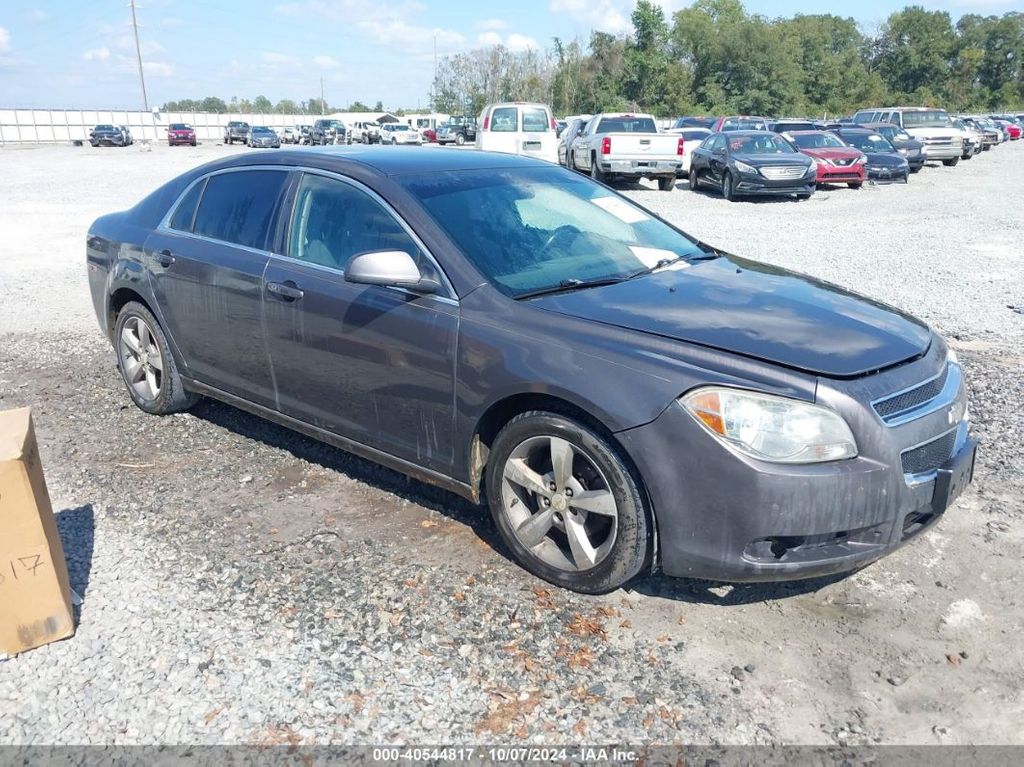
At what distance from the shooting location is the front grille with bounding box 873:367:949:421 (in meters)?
3.03

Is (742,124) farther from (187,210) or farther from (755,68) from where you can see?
(755,68)

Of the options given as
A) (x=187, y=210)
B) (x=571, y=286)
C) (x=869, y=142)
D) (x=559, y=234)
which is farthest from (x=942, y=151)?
(x=571, y=286)

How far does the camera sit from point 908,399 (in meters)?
3.15

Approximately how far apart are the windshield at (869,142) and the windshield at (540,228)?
22.1 meters

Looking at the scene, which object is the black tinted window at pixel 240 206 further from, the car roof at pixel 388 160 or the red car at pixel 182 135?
the red car at pixel 182 135

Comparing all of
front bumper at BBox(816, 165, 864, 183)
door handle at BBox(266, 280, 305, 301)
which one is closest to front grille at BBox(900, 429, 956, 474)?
door handle at BBox(266, 280, 305, 301)

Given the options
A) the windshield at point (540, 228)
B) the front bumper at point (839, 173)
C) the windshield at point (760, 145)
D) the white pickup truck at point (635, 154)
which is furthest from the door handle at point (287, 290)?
the front bumper at point (839, 173)

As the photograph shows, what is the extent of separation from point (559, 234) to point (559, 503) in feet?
4.59

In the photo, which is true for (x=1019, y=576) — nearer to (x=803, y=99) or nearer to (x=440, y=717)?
(x=440, y=717)

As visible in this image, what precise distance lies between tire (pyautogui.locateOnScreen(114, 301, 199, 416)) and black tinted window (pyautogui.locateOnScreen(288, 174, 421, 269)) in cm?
146

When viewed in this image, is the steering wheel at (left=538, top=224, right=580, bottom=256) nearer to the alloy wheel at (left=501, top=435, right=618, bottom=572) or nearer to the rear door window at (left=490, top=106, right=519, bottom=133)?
the alloy wheel at (left=501, top=435, right=618, bottom=572)

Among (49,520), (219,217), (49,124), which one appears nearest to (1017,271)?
(219,217)

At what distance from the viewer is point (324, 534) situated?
3990mm

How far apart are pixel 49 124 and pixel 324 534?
243ft
